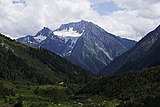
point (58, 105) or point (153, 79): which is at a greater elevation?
point (153, 79)

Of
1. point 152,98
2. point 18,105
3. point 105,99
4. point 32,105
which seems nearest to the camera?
point 152,98

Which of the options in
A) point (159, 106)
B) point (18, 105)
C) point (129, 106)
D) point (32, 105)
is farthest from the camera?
point (32, 105)

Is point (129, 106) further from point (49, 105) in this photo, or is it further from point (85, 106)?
point (49, 105)

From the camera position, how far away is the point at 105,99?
641ft

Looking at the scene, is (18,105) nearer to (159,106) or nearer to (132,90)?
(132,90)

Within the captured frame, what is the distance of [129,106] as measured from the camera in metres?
66.1

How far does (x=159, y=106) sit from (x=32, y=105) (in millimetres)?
135903

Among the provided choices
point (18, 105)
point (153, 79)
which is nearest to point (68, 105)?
point (18, 105)

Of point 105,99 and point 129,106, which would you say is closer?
point 129,106

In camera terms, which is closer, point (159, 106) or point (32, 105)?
point (159, 106)

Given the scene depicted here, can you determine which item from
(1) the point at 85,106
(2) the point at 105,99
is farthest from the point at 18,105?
(2) the point at 105,99

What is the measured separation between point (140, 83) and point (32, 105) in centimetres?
5874

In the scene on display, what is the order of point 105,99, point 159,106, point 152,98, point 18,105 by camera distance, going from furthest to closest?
1. point 105,99
2. point 18,105
3. point 152,98
4. point 159,106

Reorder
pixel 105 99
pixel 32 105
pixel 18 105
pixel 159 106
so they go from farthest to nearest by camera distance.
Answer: pixel 105 99 < pixel 32 105 < pixel 18 105 < pixel 159 106
